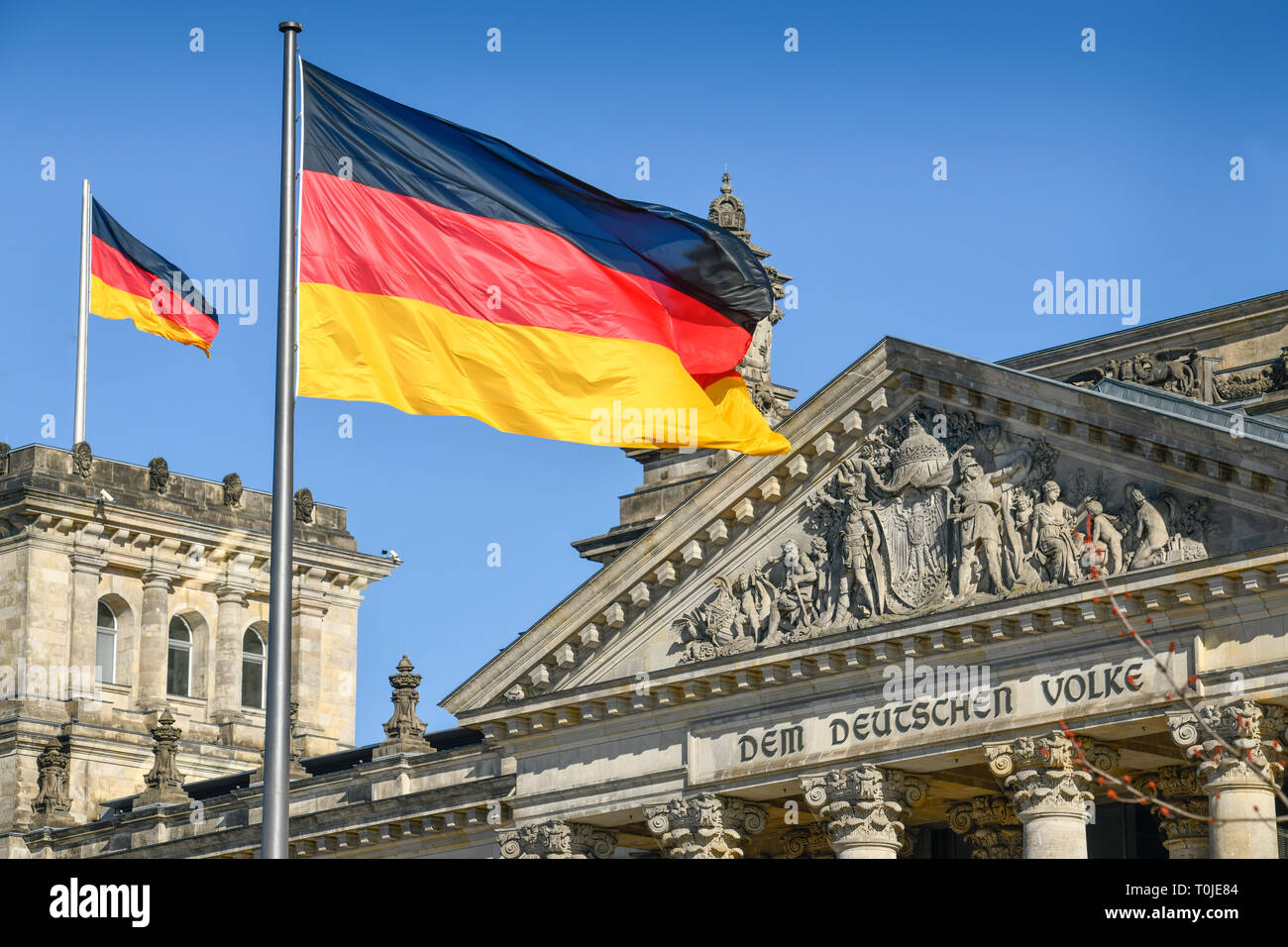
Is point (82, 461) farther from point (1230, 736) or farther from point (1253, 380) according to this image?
point (1230, 736)

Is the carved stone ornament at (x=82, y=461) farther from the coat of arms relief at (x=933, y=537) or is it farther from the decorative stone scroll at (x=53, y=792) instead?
the coat of arms relief at (x=933, y=537)

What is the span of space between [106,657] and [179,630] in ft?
10.1

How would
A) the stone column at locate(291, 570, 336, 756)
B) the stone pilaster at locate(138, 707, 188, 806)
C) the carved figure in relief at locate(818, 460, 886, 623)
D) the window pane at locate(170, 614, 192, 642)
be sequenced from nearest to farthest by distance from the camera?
the carved figure in relief at locate(818, 460, 886, 623)
the stone pilaster at locate(138, 707, 188, 806)
the window pane at locate(170, 614, 192, 642)
the stone column at locate(291, 570, 336, 756)

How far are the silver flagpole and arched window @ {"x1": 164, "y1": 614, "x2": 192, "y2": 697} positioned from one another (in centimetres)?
806

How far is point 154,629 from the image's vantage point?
77.4 m

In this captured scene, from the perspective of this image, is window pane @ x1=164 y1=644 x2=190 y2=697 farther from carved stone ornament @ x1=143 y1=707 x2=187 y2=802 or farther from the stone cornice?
the stone cornice

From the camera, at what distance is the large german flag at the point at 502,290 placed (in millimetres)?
25281

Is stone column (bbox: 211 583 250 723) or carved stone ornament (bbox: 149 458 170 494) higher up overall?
carved stone ornament (bbox: 149 458 170 494)

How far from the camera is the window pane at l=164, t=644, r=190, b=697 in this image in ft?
258

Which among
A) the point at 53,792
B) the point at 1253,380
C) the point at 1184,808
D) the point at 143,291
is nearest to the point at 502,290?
the point at 1184,808

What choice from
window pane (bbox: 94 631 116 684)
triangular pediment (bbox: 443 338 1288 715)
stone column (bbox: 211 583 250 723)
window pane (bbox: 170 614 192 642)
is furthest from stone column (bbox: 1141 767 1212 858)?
window pane (bbox: 170 614 192 642)
